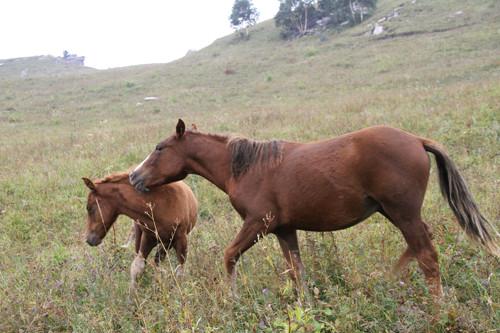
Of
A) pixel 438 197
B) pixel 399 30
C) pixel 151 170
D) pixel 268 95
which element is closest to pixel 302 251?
pixel 151 170

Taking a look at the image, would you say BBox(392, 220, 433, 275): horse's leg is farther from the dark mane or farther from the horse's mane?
the horse's mane

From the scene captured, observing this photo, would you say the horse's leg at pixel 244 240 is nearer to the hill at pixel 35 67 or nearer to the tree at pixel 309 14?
the tree at pixel 309 14

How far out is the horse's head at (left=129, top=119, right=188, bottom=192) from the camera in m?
4.80

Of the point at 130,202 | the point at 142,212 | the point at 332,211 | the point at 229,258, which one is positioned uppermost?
the point at 332,211

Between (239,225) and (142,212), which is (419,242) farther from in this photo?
(142,212)

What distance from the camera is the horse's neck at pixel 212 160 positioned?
4.64 meters

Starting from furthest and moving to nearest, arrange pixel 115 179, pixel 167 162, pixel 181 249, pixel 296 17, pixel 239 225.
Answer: pixel 296 17 → pixel 239 225 → pixel 115 179 → pixel 181 249 → pixel 167 162

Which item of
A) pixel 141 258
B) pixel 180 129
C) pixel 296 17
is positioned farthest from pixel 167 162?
pixel 296 17

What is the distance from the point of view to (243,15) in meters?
63.9

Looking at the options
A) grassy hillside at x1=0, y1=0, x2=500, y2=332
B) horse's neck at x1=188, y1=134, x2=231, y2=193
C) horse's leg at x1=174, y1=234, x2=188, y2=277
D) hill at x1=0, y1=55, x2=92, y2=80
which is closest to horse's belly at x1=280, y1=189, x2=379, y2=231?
grassy hillside at x1=0, y1=0, x2=500, y2=332

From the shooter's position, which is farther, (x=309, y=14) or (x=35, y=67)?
(x=35, y=67)

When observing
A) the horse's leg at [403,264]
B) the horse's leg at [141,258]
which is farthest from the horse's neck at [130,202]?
the horse's leg at [403,264]

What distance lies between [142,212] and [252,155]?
183 centimetres

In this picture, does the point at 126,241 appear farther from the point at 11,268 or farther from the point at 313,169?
the point at 313,169
